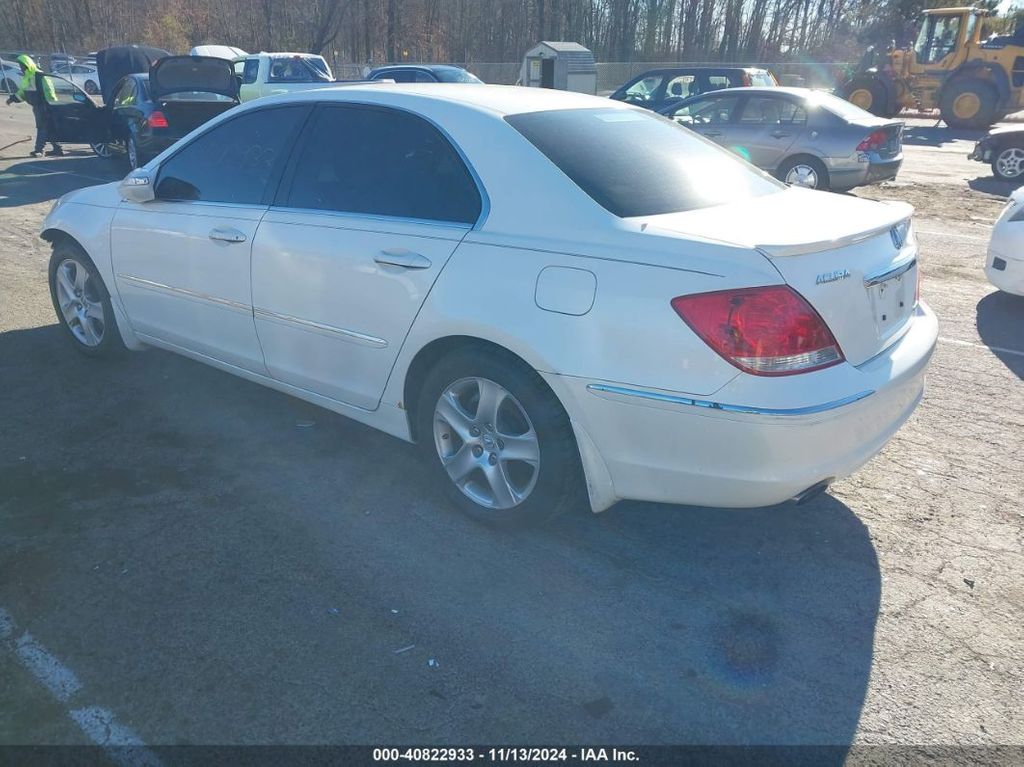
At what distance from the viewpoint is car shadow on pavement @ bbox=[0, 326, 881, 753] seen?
2508 millimetres

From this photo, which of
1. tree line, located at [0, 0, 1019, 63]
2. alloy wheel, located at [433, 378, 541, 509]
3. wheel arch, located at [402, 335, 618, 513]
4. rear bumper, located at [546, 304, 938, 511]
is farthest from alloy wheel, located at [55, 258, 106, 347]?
tree line, located at [0, 0, 1019, 63]

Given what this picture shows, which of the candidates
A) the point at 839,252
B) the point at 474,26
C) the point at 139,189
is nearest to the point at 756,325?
the point at 839,252

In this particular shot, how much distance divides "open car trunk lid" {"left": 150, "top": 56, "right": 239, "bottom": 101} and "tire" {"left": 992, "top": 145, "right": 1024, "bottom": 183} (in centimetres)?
1220

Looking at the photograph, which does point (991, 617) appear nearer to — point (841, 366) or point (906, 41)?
point (841, 366)

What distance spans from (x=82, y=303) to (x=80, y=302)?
0.02 metres

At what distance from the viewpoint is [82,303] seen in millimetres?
5277

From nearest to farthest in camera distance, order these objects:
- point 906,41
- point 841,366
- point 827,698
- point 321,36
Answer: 1. point 827,698
2. point 841,366
3. point 906,41
4. point 321,36

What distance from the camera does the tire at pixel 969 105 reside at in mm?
21375

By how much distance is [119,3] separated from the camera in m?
49.2

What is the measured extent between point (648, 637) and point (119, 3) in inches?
2268

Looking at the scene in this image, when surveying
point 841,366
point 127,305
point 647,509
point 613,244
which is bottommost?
point 647,509

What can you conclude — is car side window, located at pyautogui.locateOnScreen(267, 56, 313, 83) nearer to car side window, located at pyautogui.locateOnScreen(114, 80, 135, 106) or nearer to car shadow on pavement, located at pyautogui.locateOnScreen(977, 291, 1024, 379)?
car side window, located at pyautogui.locateOnScreen(114, 80, 135, 106)

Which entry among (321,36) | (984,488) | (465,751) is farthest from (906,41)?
(465,751)

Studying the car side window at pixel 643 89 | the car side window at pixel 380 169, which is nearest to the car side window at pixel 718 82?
the car side window at pixel 643 89
